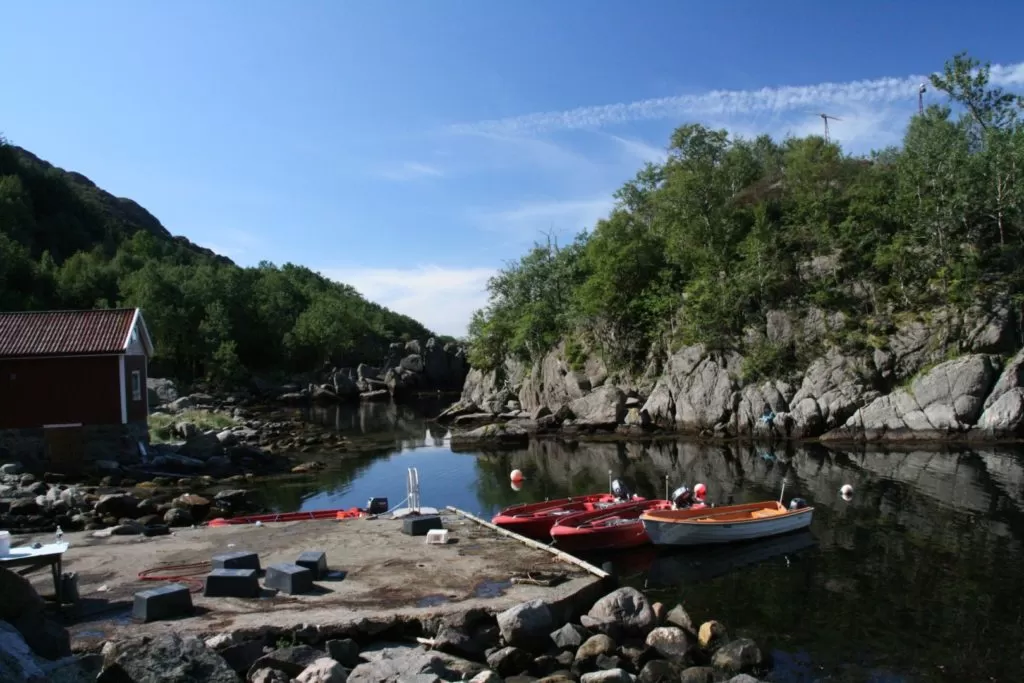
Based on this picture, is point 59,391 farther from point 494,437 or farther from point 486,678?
point 486,678

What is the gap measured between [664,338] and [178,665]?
46004 mm

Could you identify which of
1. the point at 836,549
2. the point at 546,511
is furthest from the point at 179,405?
the point at 836,549

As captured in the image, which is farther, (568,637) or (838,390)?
(838,390)

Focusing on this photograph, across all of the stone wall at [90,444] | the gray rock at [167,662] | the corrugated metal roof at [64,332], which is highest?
the corrugated metal roof at [64,332]

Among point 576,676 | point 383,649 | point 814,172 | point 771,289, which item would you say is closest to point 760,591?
point 576,676

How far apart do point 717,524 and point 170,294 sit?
7129 centimetres

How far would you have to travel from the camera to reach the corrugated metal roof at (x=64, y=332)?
29.3 m

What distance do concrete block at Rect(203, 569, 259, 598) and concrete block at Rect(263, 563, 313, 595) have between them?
0.43m

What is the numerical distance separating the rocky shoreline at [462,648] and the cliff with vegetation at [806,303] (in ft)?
97.5

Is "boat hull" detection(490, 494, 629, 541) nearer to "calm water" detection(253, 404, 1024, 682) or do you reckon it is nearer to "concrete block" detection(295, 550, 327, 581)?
"calm water" detection(253, 404, 1024, 682)

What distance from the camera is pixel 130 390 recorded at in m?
30.5

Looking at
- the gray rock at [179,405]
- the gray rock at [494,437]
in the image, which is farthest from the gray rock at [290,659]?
the gray rock at [179,405]

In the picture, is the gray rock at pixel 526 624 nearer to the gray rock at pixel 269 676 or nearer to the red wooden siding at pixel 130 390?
the gray rock at pixel 269 676

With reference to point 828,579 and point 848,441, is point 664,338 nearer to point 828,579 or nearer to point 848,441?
point 848,441
